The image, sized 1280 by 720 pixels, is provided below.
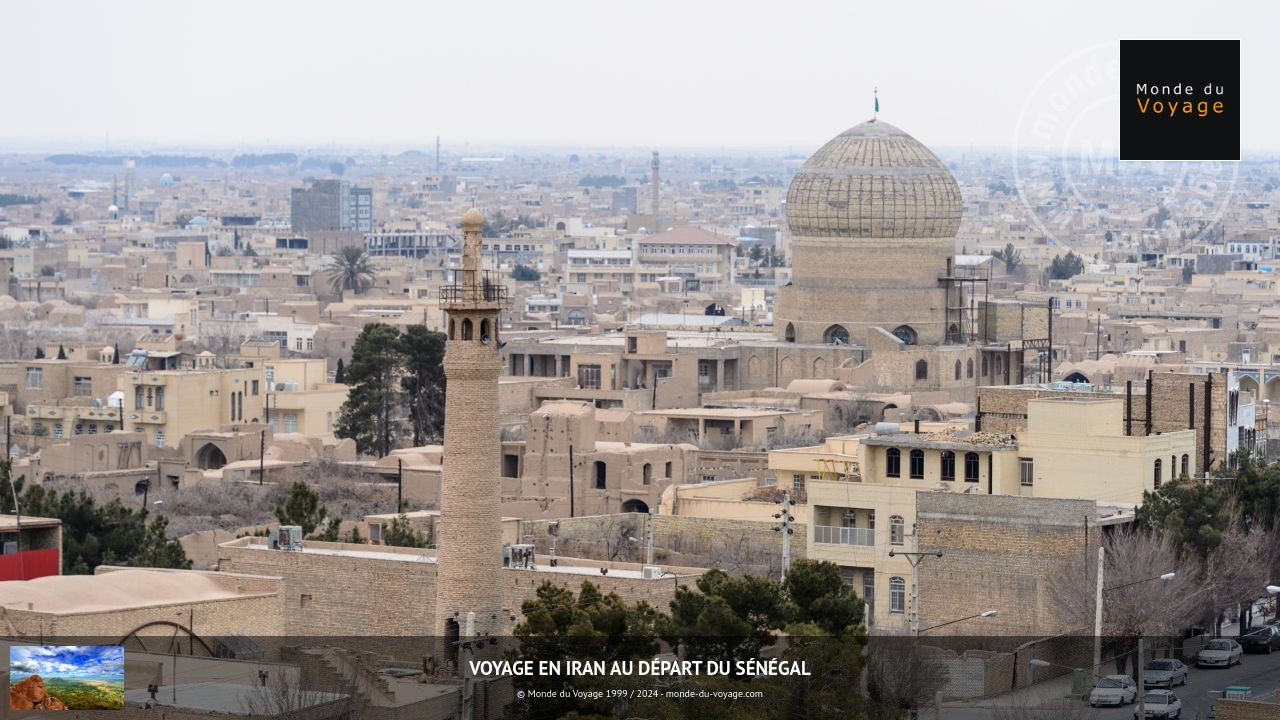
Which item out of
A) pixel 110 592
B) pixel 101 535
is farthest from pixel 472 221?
pixel 101 535

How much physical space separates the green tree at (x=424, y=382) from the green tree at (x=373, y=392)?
0.24 metres

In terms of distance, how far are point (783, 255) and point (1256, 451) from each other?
105476 mm

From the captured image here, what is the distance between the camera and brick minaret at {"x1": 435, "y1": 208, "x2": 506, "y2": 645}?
101 ft

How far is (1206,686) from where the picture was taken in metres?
33.0

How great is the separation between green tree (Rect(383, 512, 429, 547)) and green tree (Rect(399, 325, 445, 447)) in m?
17.0

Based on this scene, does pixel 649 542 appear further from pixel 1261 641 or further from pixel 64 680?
pixel 64 680

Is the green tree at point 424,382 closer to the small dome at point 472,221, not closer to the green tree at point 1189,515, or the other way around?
the green tree at point 1189,515

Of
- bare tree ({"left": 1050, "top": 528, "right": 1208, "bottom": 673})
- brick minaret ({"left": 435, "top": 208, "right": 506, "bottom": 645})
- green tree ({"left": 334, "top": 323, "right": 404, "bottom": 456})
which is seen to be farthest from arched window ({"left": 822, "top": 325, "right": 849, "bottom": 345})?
brick minaret ({"left": 435, "top": 208, "right": 506, "bottom": 645})

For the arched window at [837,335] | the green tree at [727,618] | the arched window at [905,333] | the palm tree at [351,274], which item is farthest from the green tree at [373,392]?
the palm tree at [351,274]

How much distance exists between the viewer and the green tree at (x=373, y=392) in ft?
187

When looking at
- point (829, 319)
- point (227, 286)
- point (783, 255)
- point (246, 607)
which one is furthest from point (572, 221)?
point (246, 607)

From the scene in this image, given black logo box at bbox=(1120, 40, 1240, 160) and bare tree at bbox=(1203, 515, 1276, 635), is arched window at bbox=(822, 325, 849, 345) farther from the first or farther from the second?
bare tree at bbox=(1203, 515, 1276, 635)

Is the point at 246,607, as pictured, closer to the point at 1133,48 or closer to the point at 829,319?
the point at 1133,48

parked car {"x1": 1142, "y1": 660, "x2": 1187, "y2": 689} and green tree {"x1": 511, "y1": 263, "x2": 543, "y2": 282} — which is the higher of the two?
parked car {"x1": 1142, "y1": 660, "x2": 1187, "y2": 689}
